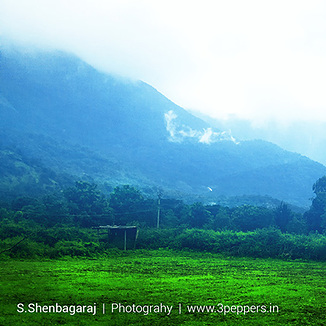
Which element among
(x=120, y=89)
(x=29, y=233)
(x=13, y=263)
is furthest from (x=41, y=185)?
(x=120, y=89)

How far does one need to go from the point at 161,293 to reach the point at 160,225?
31.8 meters

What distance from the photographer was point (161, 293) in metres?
16.2

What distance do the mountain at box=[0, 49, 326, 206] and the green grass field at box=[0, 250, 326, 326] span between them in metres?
93.9

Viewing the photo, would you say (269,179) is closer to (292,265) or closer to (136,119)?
(136,119)

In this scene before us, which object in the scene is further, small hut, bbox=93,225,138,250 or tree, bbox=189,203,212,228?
tree, bbox=189,203,212,228

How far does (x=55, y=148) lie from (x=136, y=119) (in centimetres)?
5046

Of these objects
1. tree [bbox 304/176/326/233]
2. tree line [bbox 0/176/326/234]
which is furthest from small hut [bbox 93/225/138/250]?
tree [bbox 304/176/326/233]

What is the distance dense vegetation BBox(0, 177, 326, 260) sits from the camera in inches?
1226

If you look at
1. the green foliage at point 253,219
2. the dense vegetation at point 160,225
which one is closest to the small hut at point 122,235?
the dense vegetation at point 160,225

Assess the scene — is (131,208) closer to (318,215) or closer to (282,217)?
(282,217)

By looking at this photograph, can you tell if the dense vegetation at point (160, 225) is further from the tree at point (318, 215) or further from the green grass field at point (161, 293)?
the green grass field at point (161, 293)

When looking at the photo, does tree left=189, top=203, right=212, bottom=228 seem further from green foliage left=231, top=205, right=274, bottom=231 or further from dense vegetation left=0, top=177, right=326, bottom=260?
green foliage left=231, top=205, right=274, bottom=231

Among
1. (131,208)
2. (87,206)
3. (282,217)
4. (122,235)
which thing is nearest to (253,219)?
(282,217)

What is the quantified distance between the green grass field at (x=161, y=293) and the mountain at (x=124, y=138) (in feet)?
308
